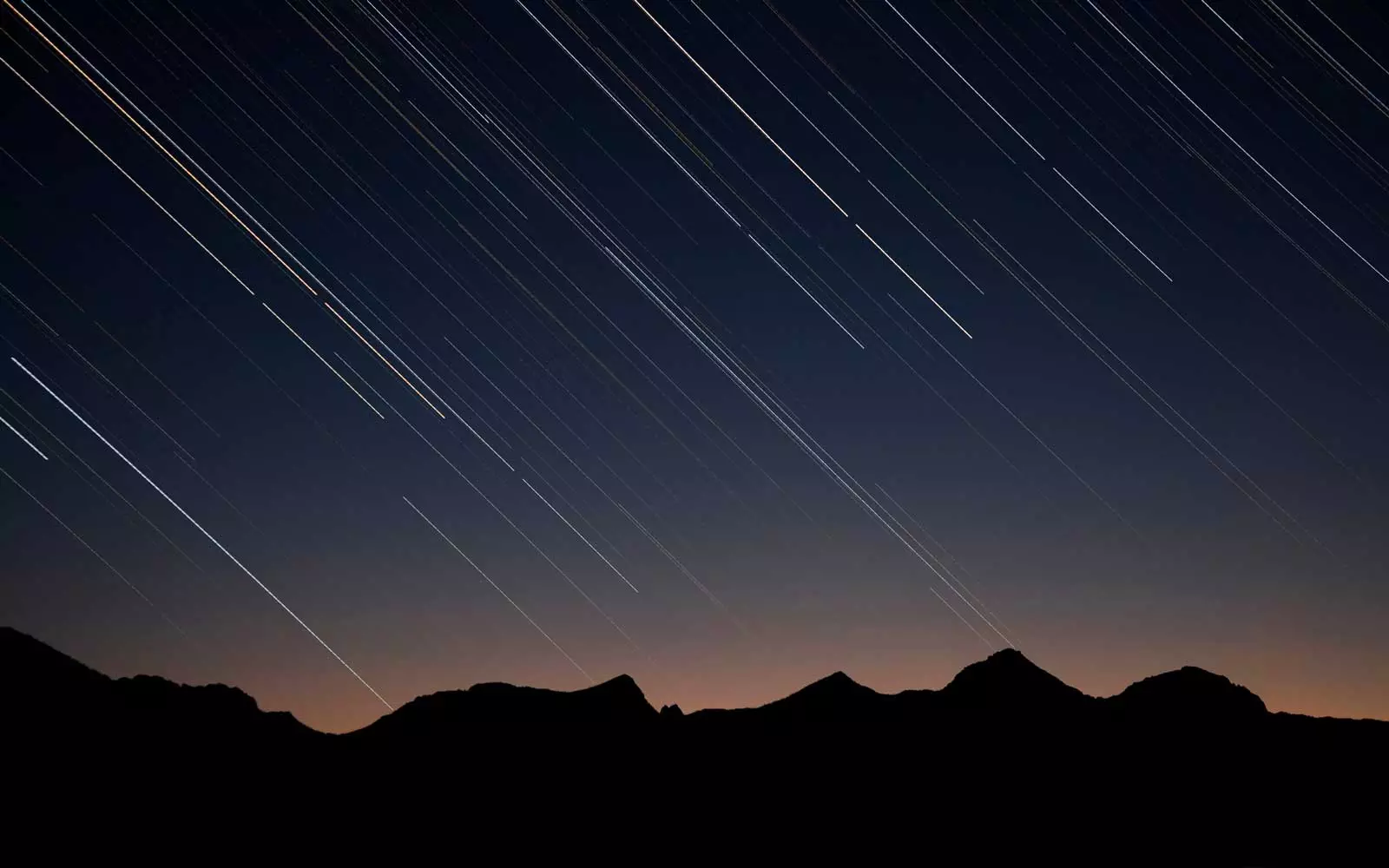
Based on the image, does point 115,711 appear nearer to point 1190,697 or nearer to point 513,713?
point 513,713

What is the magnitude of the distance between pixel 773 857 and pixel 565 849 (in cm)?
1163

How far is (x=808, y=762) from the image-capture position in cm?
5838

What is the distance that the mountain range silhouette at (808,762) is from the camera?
49031 mm

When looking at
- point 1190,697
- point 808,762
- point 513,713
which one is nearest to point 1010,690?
point 1190,697

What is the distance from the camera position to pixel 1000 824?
50.5 metres

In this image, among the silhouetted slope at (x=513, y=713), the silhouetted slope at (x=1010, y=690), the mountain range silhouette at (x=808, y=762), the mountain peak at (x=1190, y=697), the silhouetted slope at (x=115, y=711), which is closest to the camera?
the mountain range silhouette at (x=808, y=762)

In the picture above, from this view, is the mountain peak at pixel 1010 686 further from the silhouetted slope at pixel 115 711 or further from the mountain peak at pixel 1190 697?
the silhouetted slope at pixel 115 711

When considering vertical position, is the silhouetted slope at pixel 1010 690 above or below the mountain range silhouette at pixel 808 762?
above

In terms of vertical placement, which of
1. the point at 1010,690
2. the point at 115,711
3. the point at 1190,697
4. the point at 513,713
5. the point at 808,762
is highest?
the point at 1190,697

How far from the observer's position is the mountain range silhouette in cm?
4903

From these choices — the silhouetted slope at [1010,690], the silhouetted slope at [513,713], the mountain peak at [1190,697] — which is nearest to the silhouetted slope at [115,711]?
the silhouetted slope at [513,713]

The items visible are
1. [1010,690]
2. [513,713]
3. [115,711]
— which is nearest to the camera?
[115,711]

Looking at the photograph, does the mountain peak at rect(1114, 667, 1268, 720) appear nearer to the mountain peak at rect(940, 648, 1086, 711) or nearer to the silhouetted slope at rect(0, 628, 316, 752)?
the mountain peak at rect(940, 648, 1086, 711)

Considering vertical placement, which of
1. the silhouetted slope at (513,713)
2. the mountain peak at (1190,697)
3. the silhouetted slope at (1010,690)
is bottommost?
the silhouetted slope at (513,713)
